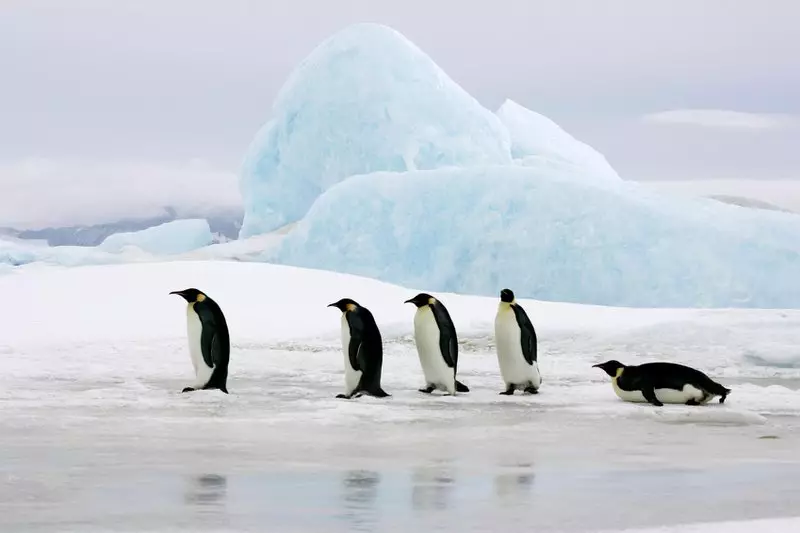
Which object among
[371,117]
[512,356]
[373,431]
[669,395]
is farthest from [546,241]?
[373,431]

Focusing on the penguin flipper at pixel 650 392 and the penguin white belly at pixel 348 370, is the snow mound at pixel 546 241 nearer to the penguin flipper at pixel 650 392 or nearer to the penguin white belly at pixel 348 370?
the penguin flipper at pixel 650 392

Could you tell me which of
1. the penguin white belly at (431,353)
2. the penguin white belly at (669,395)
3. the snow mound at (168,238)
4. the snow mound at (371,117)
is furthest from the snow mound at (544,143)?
the penguin white belly at (669,395)

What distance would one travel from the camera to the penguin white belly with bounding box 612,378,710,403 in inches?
272

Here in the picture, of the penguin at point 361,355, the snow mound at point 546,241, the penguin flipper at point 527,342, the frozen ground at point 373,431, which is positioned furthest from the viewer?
the snow mound at point 546,241

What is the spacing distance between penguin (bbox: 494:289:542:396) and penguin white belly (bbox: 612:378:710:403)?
60cm

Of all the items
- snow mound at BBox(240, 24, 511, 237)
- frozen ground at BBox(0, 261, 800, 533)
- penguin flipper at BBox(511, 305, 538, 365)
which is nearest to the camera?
frozen ground at BBox(0, 261, 800, 533)

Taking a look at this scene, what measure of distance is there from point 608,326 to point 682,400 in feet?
13.6

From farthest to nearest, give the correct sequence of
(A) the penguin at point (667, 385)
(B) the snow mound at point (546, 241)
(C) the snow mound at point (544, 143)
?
1. (C) the snow mound at point (544, 143)
2. (B) the snow mound at point (546, 241)
3. (A) the penguin at point (667, 385)

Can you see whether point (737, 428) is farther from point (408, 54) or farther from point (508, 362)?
point (408, 54)

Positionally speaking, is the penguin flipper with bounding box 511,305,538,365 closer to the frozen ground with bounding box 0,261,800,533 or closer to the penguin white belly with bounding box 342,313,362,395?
the frozen ground with bounding box 0,261,800,533

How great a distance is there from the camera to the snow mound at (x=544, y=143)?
27344 millimetres

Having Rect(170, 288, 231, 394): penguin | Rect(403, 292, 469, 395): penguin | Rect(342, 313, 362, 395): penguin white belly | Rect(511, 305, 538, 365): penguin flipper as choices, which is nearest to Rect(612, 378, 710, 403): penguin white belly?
Rect(511, 305, 538, 365): penguin flipper

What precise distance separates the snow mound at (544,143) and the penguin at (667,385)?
19.4 metres

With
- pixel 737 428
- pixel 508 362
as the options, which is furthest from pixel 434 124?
pixel 737 428
